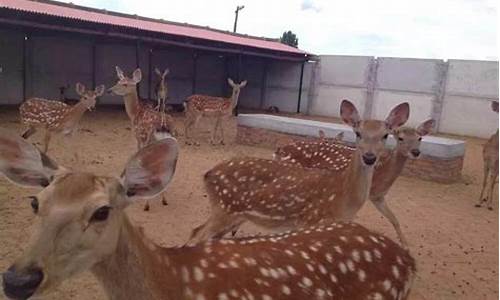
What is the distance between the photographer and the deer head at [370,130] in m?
4.09

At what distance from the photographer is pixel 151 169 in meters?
1.99

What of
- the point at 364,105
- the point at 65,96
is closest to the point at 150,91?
the point at 65,96

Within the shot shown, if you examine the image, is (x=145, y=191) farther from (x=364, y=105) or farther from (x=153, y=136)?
(x=364, y=105)

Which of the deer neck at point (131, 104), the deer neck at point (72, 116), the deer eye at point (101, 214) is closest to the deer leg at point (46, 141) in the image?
the deer neck at point (72, 116)

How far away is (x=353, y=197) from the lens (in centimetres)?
401

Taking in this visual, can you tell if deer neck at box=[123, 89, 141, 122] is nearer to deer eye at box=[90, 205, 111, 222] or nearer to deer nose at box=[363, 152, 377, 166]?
deer nose at box=[363, 152, 377, 166]

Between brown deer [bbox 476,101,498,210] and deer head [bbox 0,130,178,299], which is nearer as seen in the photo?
deer head [bbox 0,130,178,299]

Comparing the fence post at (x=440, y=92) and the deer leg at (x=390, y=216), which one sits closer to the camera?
the deer leg at (x=390, y=216)

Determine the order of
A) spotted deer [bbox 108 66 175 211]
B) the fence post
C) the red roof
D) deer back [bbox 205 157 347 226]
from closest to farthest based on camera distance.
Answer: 1. deer back [bbox 205 157 347 226]
2. spotted deer [bbox 108 66 175 211]
3. the red roof
4. the fence post

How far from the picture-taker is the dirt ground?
4328mm

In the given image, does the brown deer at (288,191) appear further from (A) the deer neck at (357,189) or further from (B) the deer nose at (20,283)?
(B) the deer nose at (20,283)

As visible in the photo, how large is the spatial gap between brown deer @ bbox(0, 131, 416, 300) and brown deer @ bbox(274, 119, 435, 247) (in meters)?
2.99

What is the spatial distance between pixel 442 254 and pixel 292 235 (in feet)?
10.8

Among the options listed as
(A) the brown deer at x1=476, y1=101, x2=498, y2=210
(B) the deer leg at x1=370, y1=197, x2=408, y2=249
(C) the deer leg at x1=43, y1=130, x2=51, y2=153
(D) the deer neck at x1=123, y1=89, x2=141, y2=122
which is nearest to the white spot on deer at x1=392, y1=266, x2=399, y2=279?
(B) the deer leg at x1=370, y1=197, x2=408, y2=249
